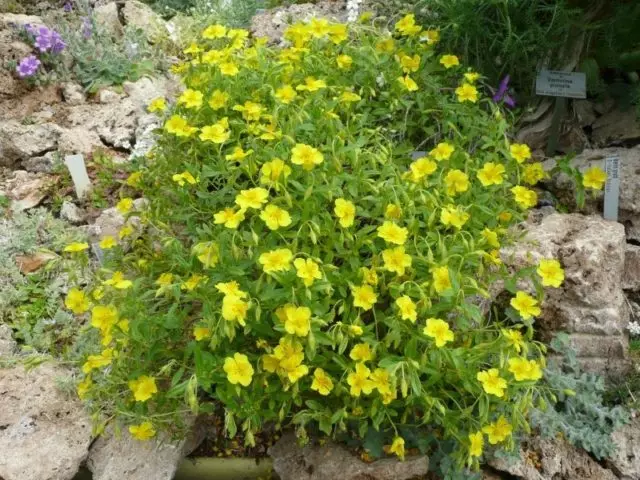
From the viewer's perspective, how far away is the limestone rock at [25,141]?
3854 mm

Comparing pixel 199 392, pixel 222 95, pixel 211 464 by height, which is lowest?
pixel 211 464

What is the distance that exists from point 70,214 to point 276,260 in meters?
1.81

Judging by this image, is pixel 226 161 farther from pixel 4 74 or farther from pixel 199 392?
pixel 4 74

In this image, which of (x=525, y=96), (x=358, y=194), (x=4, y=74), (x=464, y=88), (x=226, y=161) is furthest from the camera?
(x=4, y=74)

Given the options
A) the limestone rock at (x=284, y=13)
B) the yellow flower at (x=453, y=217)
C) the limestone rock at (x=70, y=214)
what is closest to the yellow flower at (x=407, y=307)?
the yellow flower at (x=453, y=217)

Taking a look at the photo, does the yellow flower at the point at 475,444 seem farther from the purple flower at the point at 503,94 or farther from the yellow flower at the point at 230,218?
the purple flower at the point at 503,94

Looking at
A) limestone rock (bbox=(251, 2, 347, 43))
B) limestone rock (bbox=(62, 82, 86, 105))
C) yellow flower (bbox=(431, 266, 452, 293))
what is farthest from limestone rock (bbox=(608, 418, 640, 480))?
limestone rock (bbox=(62, 82, 86, 105))

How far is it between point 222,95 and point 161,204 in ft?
1.66

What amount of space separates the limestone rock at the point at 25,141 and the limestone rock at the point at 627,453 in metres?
3.22

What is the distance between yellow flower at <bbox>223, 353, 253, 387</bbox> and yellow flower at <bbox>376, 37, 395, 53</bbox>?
1.76m

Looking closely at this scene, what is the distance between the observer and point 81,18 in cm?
473

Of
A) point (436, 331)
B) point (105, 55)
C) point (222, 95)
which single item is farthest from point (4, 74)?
point (436, 331)

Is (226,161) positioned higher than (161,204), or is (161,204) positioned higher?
(226,161)

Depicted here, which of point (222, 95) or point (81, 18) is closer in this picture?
point (222, 95)
